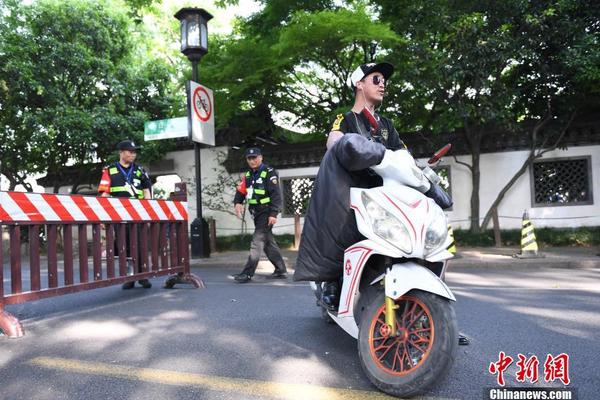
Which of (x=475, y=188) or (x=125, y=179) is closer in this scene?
(x=125, y=179)

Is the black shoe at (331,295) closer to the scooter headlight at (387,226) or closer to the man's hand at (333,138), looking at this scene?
the scooter headlight at (387,226)

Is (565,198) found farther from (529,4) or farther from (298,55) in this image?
(298,55)

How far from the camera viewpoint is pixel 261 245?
21.5ft

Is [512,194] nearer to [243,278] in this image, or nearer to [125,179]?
[243,278]

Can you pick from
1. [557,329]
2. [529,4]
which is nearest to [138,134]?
[529,4]

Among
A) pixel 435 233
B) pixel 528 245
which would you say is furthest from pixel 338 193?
pixel 528 245

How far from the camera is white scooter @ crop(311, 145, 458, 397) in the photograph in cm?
222

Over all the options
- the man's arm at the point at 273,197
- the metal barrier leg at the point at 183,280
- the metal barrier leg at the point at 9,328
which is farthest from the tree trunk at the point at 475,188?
the metal barrier leg at the point at 9,328

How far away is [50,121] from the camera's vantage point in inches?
523

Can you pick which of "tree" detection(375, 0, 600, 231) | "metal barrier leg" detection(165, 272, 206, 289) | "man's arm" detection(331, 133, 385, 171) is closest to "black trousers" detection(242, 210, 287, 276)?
"metal barrier leg" detection(165, 272, 206, 289)

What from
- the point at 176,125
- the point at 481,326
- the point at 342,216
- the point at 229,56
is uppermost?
the point at 229,56

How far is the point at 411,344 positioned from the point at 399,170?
920 millimetres

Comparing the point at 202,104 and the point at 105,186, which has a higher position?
the point at 202,104

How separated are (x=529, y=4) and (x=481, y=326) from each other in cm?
858
